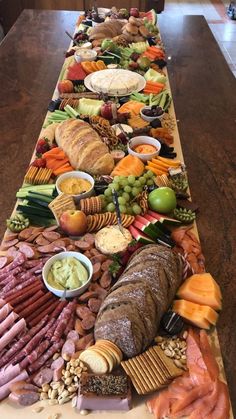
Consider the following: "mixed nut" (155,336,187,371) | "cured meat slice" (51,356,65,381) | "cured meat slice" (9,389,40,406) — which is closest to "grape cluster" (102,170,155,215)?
"mixed nut" (155,336,187,371)

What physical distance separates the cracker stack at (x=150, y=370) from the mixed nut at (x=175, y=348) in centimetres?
2

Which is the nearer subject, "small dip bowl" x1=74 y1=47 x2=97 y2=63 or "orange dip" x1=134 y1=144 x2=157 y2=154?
"orange dip" x1=134 y1=144 x2=157 y2=154

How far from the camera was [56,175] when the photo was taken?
240 centimetres

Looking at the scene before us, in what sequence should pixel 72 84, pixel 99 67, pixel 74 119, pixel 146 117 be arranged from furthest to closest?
pixel 99 67, pixel 72 84, pixel 146 117, pixel 74 119

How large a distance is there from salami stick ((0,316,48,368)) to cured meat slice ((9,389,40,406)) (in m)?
0.13

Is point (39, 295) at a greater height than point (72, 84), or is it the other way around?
point (72, 84)

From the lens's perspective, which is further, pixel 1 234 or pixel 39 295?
pixel 1 234

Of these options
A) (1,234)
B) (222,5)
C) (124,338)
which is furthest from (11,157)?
(222,5)

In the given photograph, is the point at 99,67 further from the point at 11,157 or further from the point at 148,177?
the point at 148,177

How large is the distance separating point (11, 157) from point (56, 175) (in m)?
→ 0.44

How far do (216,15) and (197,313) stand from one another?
24.8 ft

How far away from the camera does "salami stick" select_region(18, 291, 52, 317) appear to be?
165 cm

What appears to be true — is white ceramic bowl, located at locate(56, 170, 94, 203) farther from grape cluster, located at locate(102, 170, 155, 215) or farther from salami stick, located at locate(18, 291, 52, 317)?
salami stick, located at locate(18, 291, 52, 317)

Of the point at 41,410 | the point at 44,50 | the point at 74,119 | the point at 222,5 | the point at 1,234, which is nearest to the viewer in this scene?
the point at 41,410
